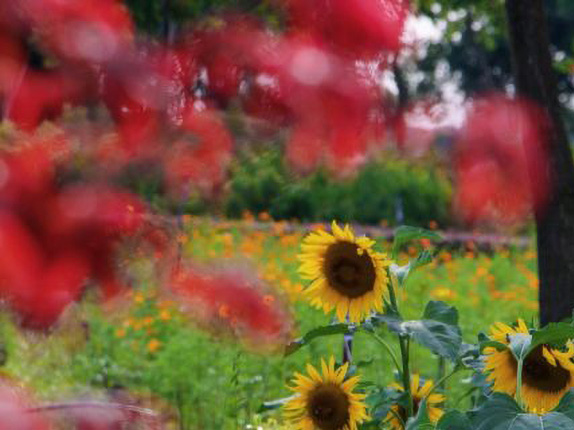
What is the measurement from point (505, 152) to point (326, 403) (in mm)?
2785

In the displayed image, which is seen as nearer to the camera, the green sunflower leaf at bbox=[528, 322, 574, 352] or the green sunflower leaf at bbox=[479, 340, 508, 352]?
the green sunflower leaf at bbox=[528, 322, 574, 352]

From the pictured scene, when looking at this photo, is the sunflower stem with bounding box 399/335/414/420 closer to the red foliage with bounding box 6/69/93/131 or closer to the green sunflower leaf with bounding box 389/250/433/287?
the green sunflower leaf with bounding box 389/250/433/287

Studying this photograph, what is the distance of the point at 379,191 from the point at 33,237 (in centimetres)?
1003

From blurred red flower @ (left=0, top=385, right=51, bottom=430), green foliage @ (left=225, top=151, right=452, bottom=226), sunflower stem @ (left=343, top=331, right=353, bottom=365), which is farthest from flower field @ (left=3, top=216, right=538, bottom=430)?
green foliage @ (left=225, top=151, right=452, bottom=226)

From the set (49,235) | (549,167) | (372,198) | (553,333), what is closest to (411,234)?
(553,333)

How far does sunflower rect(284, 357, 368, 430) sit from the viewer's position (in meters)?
2.06

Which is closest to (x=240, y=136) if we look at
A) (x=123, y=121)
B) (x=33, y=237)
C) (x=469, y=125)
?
(x=123, y=121)

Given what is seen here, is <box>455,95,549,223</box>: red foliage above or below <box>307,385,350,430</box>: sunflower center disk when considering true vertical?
above

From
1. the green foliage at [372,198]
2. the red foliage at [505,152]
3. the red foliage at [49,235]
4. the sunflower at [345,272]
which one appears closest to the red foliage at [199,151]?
the red foliage at [49,235]

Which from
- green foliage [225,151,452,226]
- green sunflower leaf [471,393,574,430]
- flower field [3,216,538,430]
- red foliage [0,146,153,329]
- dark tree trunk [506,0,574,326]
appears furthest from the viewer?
green foliage [225,151,452,226]

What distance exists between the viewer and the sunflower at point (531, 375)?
1.88 m

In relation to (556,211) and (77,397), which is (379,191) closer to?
(556,211)

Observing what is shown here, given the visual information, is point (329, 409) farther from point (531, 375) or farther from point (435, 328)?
point (531, 375)

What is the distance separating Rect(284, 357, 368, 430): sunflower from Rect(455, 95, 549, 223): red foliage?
4.60ft
